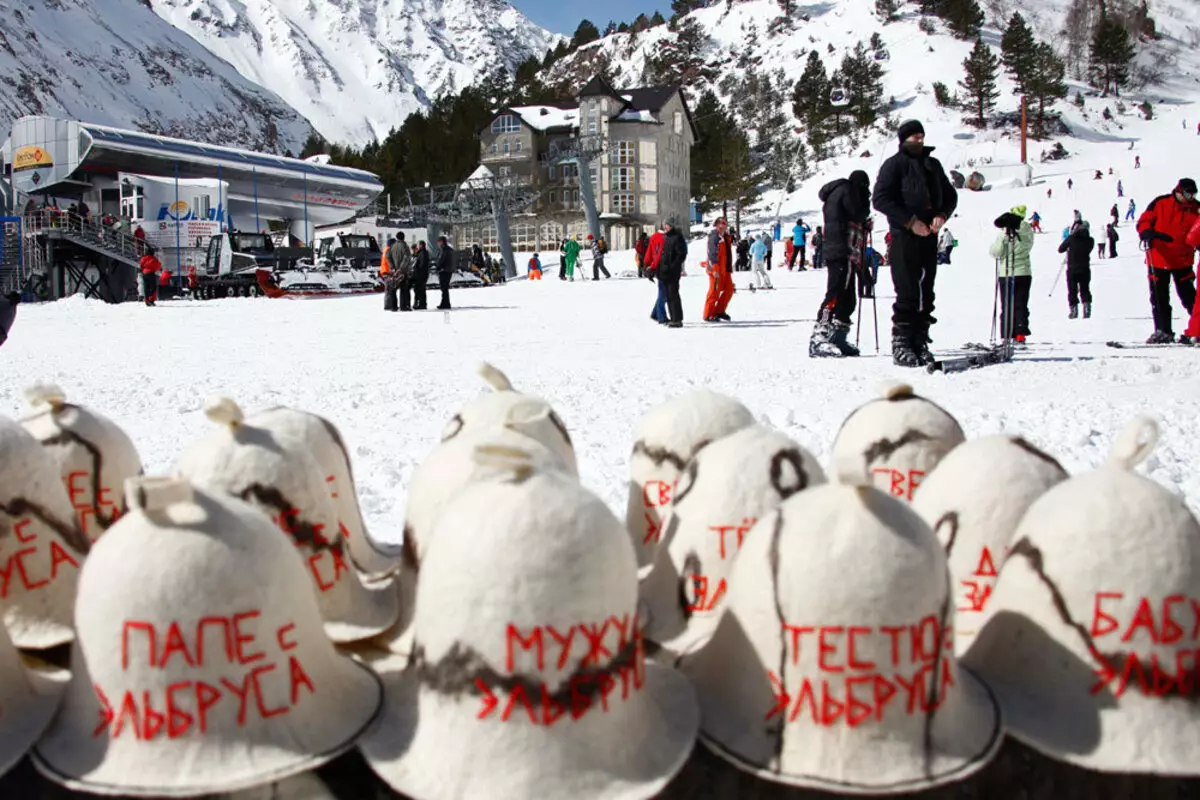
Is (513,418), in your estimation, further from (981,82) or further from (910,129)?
(981,82)

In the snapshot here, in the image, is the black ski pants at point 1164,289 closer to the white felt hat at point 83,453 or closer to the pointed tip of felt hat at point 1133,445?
the pointed tip of felt hat at point 1133,445

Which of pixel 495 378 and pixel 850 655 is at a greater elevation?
pixel 495 378

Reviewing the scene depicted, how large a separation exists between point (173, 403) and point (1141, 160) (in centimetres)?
7228

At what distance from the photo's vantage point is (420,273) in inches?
818

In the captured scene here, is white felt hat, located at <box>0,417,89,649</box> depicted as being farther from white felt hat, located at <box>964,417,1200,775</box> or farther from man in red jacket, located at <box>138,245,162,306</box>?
man in red jacket, located at <box>138,245,162,306</box>

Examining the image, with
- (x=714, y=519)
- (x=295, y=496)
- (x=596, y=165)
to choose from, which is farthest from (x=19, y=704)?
(x=596, y=165)

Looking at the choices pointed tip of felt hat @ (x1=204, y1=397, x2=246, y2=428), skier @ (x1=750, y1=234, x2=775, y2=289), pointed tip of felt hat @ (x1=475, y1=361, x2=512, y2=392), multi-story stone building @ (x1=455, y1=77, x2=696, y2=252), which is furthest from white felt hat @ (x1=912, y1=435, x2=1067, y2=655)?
multi-story stone building @ (x1=455, y1=77, x2=696, y2=252)

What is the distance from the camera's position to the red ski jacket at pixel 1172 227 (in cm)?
1044

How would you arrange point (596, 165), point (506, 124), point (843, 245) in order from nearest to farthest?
point (843, 245)
point (596, 165)
point (506, 124)

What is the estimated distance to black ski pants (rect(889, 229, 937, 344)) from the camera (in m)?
8.22

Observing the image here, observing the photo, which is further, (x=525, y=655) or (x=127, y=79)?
(x=127, y=79)

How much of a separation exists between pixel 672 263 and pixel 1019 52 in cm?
7943

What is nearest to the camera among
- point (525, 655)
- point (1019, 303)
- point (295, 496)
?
point (525, 655)

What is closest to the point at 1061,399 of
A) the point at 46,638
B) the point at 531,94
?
the point at 46,638
